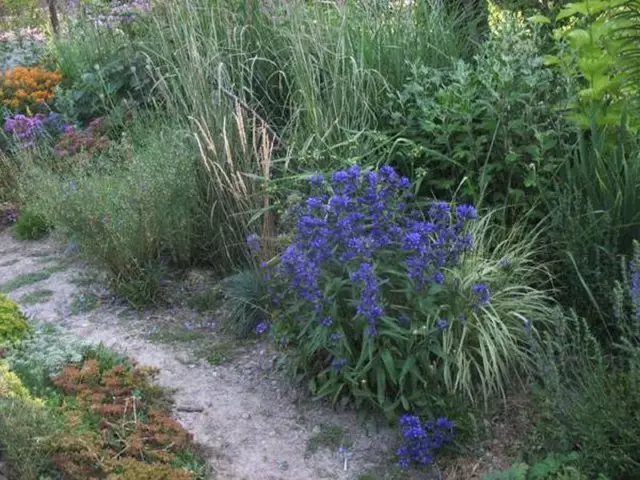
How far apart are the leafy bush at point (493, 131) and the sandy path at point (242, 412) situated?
1460 mm

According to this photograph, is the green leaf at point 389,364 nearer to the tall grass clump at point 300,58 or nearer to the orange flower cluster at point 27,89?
the tall grass clump at point 300,58

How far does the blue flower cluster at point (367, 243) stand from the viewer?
3840 mm

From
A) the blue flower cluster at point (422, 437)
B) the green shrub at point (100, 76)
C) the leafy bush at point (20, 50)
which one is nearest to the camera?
the blue flower cluster at point (422, 437)

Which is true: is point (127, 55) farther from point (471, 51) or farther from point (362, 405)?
point (362, 405)

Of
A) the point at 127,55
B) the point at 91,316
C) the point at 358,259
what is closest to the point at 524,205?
the point at 358,259

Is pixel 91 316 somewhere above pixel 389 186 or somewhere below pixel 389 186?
below

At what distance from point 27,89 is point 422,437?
7.10m

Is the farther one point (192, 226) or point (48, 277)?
point (48, 277)

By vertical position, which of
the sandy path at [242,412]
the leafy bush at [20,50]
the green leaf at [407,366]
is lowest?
the sandy path at [242,412]

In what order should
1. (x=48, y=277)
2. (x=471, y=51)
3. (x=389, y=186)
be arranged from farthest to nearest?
1. (x=471, y=51)
2. (x=48, y=277)
3. (x=389, y=186)

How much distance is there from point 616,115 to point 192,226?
2.84m

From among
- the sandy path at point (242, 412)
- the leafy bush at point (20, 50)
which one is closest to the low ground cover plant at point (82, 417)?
the sandy path at point (242, 412)

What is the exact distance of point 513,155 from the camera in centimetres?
469

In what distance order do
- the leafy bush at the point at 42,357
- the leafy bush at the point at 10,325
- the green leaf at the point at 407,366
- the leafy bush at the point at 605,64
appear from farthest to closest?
the leafy bush at the point at 605,64 → the leafy bush at the point at 10,325 → the leafy bush at the point at 42,357 → the green leaf at the point at 407,366
